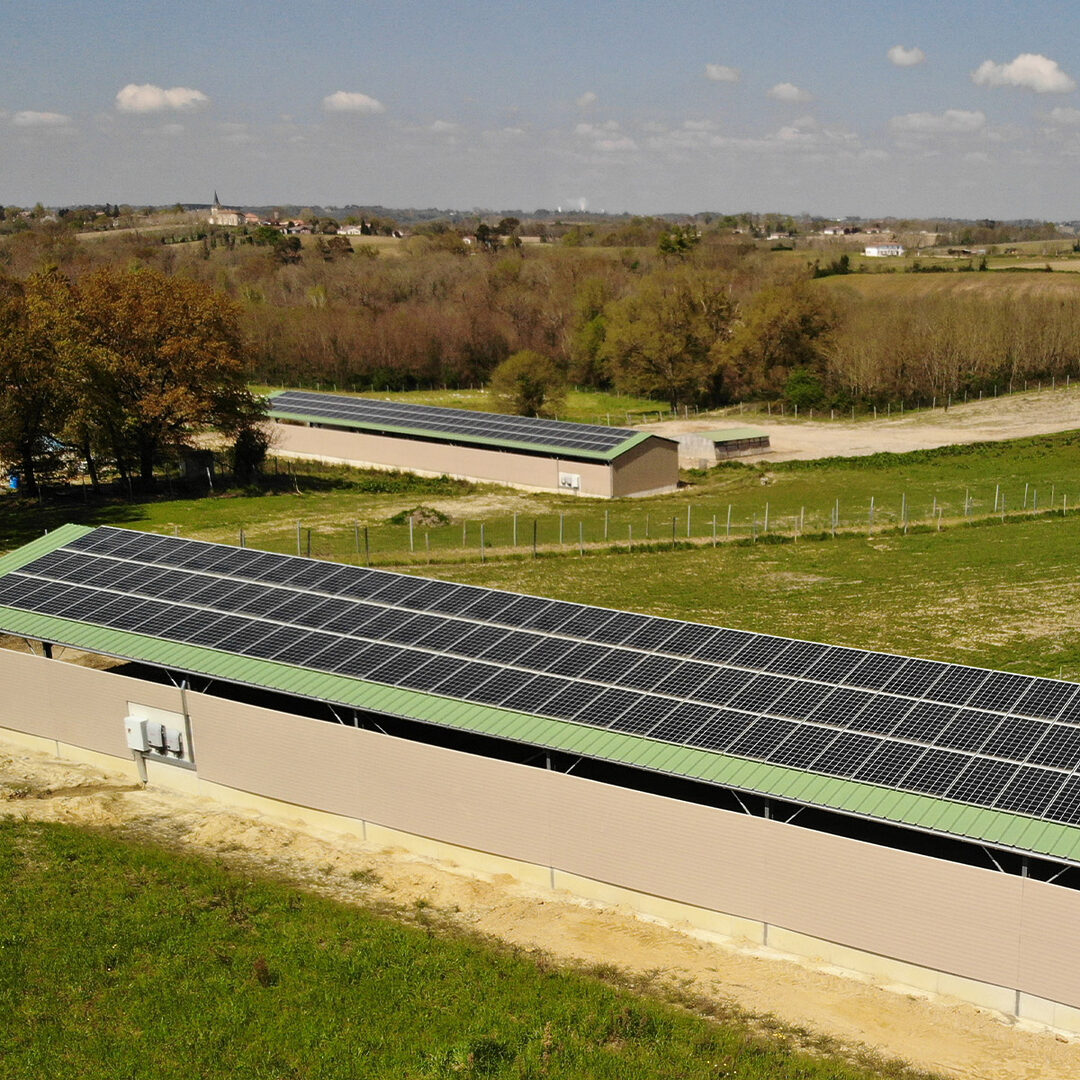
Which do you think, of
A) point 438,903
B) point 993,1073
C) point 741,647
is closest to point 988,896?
point 993,1073

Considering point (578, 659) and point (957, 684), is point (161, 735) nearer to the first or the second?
point (578, 659)

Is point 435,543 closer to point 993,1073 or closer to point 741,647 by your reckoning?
point 741,647

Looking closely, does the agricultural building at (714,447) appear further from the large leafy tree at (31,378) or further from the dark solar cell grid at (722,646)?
the dark solar cell grid at (722,646)

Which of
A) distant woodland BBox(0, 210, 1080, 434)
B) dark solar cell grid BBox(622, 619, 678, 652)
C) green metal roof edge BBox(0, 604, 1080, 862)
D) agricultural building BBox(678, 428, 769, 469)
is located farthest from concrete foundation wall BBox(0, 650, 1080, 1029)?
agricultural building BBox(678, 428, 769, 469)

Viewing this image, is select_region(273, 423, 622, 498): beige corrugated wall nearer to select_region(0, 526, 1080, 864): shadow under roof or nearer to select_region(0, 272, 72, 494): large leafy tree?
select_region(0, 272, 72, 494): large leafy tree

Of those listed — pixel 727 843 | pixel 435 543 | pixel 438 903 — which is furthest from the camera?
pixel 435 543

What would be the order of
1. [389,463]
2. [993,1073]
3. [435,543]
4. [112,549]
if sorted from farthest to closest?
1. [389,463]
2. [435,543]
3. [112,549]
4. [993,1073]

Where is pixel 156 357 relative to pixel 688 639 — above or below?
above

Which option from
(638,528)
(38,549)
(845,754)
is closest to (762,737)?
(845,754)
